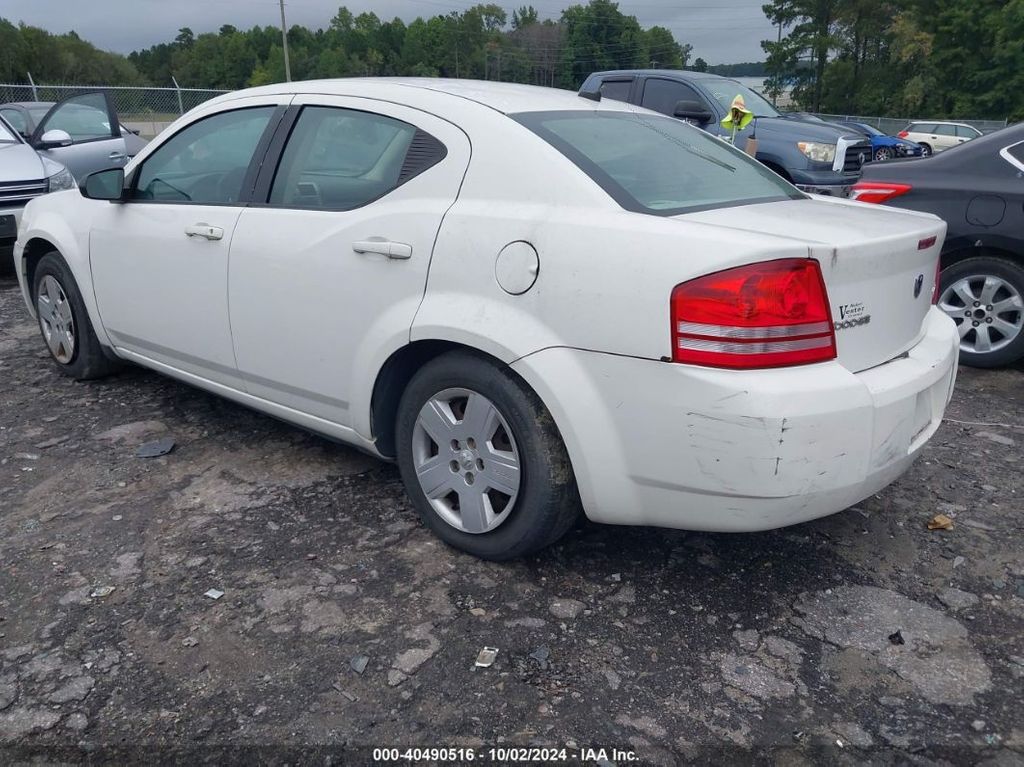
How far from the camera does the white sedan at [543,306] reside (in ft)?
7.88

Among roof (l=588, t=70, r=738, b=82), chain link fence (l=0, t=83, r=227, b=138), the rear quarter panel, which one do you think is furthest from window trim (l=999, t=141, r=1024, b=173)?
chain link fence (l=0, t=83, r=227, b=138)

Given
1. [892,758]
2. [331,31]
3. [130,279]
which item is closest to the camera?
[892,758]

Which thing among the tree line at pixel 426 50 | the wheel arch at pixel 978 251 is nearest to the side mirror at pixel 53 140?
the wheel arch at pixel 978 251

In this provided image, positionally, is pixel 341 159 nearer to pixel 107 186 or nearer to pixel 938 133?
pixel 107 186

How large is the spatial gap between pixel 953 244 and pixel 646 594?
11.8 ft

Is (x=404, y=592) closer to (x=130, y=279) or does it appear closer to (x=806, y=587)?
(x=806, y=587)

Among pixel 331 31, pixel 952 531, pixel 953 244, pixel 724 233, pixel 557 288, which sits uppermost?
pixel 331 31

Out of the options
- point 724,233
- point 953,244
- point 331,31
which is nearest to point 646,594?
point 724,233

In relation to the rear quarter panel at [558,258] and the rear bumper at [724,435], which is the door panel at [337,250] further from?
the rear bumper at [724,435]

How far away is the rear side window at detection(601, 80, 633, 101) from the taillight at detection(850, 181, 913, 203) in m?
5.41

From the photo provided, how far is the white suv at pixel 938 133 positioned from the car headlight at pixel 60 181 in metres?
26.7

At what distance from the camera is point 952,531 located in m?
3.33

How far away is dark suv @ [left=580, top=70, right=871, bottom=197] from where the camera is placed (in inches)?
376

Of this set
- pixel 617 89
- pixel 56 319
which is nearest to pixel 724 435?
pixel 56 319
